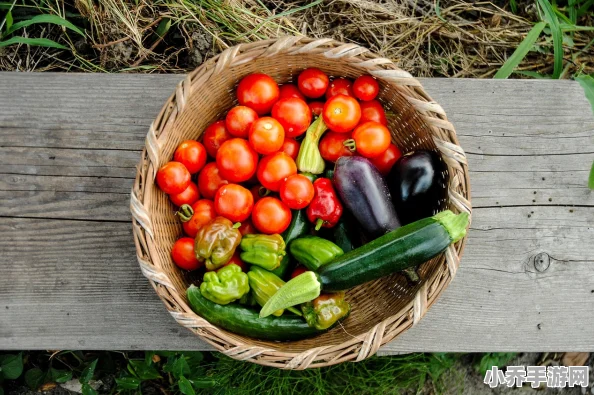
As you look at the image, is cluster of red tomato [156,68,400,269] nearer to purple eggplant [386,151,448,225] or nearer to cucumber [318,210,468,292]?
purple eggplant [386,151,448,225]

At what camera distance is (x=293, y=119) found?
2029 mm

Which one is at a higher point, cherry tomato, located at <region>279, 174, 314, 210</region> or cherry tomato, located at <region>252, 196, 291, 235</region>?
cherry tomato, located at <region>279, 174, 314, 210</region>

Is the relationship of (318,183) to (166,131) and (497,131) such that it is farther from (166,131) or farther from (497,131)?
(497,131)

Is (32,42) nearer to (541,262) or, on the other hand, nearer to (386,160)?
(386,160)

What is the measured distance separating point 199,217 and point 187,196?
0.30 ft

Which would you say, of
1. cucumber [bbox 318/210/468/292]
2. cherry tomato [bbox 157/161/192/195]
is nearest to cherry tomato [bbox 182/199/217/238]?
cherry tomato [bbox 157/161/192/195]

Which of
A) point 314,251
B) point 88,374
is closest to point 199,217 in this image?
point 314,251

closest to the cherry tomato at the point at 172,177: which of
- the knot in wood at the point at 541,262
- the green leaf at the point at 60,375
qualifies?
the green leaf at the point at 60,375

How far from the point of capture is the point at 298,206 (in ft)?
6.48

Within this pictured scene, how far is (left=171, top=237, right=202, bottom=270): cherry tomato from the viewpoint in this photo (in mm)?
1989

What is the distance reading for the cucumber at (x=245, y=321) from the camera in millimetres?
1914

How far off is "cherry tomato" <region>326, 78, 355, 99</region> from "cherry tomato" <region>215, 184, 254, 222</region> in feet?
1.62

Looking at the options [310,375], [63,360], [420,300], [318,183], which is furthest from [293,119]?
[63,360]

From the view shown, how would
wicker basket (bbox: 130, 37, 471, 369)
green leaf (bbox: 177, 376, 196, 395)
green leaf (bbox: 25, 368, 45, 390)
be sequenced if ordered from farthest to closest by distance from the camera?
green leaf (bbox: 25, 368, 45, 390), green leaf (bbox: 177, 376, 196, 395), wicker basket (bbox: 130, 37, 471, 369)
